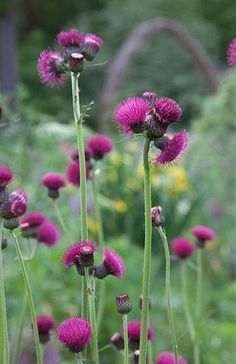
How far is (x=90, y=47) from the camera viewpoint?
4.03 feet

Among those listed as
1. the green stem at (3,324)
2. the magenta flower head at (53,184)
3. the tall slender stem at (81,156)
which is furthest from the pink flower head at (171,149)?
the magenta flower head at (53,184)

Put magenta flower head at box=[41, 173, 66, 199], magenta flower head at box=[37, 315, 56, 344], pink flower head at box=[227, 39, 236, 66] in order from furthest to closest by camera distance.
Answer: magenta flower head at box=[41, 173, 66, 199]
magenta flower head at box=[37, 315, 56, 344]
pink flower head at box=[227, 39, 236, 66]

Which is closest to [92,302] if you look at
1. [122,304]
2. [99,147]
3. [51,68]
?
[122,304]

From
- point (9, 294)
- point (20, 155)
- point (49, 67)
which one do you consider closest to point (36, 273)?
point (9, 294)

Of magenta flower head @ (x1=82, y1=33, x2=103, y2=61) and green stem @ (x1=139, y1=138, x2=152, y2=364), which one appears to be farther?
magenta flower head @ (x1=82, y1=33, x2=103, y2=61)

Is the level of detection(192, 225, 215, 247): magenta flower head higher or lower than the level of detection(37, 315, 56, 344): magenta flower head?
higher

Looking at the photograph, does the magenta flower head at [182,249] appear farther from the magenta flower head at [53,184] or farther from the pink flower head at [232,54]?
the pink flower head at [232,54]

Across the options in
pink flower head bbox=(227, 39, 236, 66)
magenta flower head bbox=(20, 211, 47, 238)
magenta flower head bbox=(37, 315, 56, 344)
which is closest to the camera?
pink flower head bbox=(227, 39, 236, 66)

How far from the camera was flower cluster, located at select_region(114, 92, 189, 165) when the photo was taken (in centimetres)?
97

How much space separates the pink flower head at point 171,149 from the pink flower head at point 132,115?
1.7 inches

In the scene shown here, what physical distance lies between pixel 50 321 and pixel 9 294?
5.55 ft

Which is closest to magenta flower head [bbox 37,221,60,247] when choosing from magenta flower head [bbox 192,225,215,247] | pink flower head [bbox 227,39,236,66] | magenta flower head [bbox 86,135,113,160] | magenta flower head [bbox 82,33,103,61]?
magenta flower head [bbox 86,135,113,160]

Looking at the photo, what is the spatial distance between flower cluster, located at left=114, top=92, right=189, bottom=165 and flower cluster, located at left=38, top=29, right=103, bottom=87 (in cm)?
21

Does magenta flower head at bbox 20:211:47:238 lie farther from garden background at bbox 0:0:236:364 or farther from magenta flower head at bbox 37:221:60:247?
garden background at bbox 0:0:236:364
